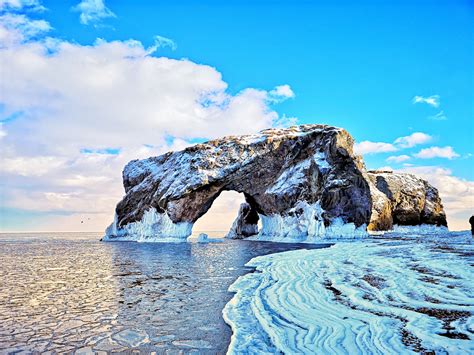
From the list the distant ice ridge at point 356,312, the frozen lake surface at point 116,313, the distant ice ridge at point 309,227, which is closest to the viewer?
the distant ice ridge at point 356,312

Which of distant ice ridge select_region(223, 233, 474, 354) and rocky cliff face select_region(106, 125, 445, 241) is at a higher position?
rocky cliff face select_region(106, 125, 445, 241)

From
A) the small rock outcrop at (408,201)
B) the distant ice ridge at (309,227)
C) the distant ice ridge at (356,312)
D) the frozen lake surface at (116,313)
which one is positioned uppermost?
the small rock outcrop at (408,201)

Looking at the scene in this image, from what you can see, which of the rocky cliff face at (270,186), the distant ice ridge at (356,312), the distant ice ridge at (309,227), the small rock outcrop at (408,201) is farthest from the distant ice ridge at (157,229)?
the small rock outcrop at (408,201)

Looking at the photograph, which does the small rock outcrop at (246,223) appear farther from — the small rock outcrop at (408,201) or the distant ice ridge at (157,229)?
the small rock outcrop at (408,201)

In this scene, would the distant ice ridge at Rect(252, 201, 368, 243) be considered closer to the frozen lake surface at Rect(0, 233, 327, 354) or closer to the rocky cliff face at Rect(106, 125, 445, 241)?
the rocky cliff face at Rect(106, 125, 445, 241)

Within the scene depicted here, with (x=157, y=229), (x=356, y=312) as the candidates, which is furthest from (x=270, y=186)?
(x=356, y=312)

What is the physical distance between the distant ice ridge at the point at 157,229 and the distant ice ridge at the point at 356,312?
1605 inches

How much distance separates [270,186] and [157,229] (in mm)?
19272

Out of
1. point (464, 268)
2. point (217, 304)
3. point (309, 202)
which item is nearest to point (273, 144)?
point (309, 202)

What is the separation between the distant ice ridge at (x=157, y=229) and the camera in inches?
2119

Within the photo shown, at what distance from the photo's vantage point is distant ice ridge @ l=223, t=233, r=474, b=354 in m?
6.16

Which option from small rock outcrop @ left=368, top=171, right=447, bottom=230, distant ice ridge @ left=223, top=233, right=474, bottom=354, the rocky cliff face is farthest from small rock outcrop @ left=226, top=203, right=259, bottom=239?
distant ice ridge @ left=223, top=233, right=474, bottom=354

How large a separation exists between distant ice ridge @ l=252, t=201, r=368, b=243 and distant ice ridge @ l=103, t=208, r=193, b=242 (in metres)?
14.4

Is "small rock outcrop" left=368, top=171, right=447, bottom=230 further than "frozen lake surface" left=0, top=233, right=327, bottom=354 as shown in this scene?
Yes
